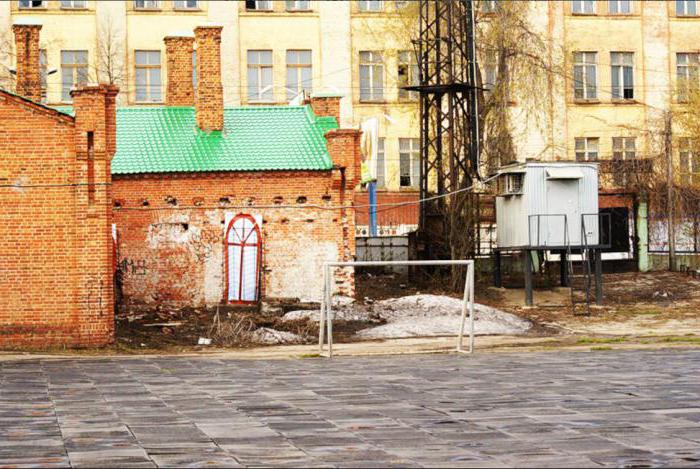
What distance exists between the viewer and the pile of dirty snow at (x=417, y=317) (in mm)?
29819

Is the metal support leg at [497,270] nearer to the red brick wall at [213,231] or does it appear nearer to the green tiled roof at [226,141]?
the red brick wall at [213,231]

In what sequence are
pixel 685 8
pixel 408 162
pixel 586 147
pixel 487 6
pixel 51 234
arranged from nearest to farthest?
1. pixel 51 234
2. pixel 487 6
3. pixel 408 162
4. pixel 586 147
5. pixel 685 8

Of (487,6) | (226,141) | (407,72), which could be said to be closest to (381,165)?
(407,72)

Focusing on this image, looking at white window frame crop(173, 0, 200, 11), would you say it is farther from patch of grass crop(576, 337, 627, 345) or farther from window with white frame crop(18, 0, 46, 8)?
patch of grass crop(576, 337, 627, 345)

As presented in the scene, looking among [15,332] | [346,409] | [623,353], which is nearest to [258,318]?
[15,332]

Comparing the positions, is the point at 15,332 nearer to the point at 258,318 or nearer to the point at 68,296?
the point at 68,296

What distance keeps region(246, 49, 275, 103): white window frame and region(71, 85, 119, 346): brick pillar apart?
29272mm

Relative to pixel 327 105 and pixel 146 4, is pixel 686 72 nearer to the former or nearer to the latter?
pixel 146 4

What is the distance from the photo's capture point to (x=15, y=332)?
25.2 metres

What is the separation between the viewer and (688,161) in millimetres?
53062

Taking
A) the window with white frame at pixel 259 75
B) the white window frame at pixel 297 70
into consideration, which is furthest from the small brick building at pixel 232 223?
the white window frame at pixel 297 70

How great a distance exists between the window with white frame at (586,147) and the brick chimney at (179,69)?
2469 centimetres

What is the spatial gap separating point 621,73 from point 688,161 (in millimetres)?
6993

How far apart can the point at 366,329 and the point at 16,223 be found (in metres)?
9.21
